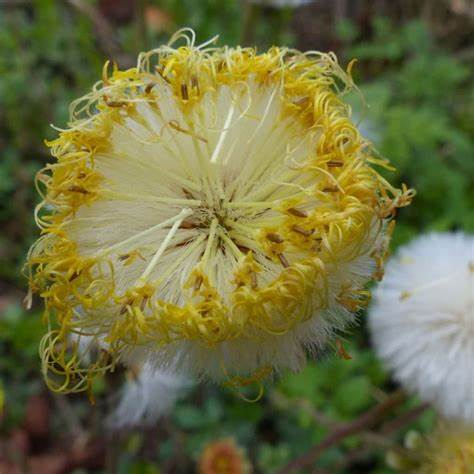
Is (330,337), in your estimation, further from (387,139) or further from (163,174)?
(387,139)

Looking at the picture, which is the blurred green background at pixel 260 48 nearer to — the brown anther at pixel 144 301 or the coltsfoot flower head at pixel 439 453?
the coltsfoot flower head at pixel 439 453

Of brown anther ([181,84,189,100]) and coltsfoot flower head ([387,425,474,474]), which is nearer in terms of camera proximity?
brown anther ([181,84,189,100])

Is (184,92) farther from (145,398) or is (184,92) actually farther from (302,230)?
(145,398)

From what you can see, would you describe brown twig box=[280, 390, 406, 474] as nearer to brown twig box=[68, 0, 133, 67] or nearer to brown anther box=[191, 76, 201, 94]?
brown anther box=[191, 76, 201, 94]

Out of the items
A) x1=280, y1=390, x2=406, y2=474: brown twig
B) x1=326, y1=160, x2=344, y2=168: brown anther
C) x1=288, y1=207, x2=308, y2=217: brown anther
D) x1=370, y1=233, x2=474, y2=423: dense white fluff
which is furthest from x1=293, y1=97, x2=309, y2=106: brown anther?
x1=280, y1=390, x2=406, y2=474: brown twig

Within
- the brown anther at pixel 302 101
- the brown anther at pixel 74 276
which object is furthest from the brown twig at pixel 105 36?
the brown anther at pixel 74 276

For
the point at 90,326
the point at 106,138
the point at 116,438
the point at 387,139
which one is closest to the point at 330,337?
the point at 90,326
